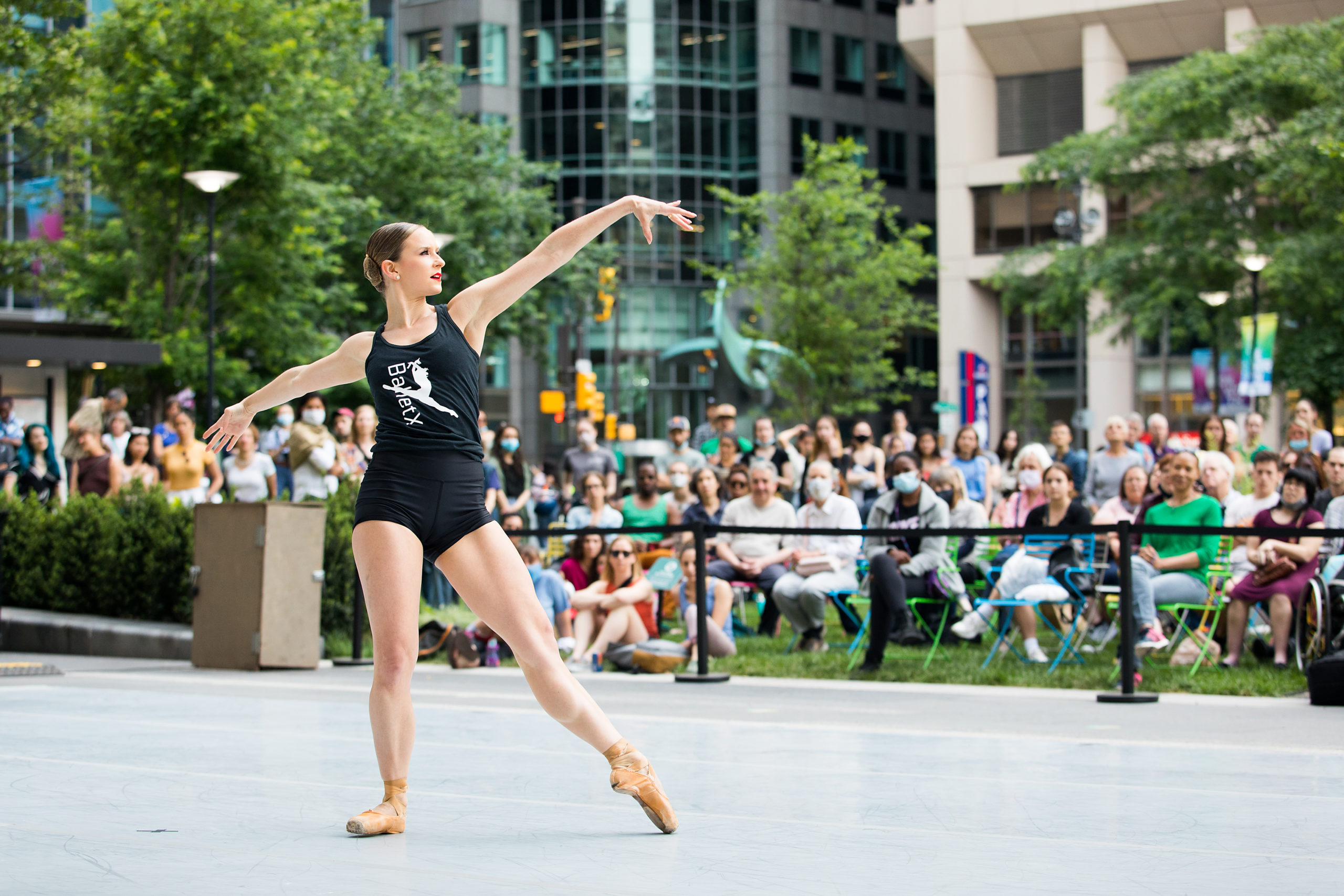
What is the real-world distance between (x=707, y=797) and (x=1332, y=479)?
269 inches

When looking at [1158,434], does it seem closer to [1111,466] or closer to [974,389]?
[1111,466]

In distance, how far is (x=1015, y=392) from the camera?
197 ft

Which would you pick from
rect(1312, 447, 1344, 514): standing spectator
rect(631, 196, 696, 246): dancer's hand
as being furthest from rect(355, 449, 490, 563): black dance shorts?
rect(1312, 447, 1344, 514): standing spectator

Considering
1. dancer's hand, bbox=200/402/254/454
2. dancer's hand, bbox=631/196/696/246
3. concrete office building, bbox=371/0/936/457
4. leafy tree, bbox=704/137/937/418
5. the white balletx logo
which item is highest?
concrete office building, bbox=371/0/936/457

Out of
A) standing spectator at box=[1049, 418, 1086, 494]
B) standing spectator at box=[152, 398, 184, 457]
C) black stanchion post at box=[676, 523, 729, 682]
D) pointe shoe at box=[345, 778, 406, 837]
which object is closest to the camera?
pointe shoe at box=[345, 778, 406, 837]

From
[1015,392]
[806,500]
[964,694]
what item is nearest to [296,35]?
[806,500]

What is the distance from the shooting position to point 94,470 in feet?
55.2

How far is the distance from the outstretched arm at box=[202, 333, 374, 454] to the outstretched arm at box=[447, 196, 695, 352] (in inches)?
13.4

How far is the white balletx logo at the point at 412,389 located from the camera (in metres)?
5.12

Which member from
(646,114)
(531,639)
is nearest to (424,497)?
(531,639)

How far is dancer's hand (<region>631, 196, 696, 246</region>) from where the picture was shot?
5250 mm

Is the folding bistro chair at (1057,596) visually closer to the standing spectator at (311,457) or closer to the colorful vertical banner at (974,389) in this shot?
the standing spectator at (311,457)

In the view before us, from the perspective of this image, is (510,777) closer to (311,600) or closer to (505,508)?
(311,600)

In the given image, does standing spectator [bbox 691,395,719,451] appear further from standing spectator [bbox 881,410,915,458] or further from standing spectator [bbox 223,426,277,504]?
standing spectator [bbox 223,426,277,504]
